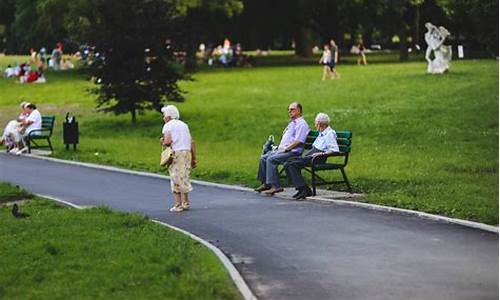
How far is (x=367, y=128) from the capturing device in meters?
25.2

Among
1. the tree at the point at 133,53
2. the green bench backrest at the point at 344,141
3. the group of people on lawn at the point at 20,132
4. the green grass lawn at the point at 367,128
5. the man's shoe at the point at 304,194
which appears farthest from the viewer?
the tree at the point at 133,53

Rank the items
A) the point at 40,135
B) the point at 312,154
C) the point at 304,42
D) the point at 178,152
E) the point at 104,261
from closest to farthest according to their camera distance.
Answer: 1. the point at 104,261
2. the point at 178,152
3. the point at 312,154
4. the point at 40,135
5. the point at 304,42

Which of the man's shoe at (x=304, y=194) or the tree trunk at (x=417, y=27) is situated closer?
the man's shoe at (x=304, y=194)

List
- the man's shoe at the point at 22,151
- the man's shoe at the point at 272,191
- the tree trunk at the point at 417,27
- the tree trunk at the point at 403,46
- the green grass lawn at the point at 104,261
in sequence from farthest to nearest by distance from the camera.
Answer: the tree trunk at the point at 417,27 < the tree trunk at the point at 403,46 < the man's shoe at the point at 22,151 < the man's shoe at the point at 272,191 < the green grass lawn at the point at 104,261

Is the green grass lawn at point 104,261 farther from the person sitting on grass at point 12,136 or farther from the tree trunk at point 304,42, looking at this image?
the tree trunk at point 304,42

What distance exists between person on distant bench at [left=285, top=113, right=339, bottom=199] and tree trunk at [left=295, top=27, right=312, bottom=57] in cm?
5555

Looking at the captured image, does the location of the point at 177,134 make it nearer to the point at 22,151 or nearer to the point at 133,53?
the point at 22,151

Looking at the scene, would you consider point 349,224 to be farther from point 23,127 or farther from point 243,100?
point 243,100

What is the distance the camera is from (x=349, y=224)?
485 inches

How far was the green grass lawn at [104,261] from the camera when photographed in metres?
8.29

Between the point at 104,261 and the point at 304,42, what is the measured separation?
209ft

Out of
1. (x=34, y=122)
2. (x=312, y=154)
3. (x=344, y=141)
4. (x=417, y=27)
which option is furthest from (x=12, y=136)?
(x=417, y=27)

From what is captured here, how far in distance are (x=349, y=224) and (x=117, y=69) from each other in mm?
19476

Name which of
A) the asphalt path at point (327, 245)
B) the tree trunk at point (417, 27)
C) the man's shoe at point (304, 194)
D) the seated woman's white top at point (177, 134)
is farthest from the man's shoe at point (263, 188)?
the tree trunk at point (417, 27)
